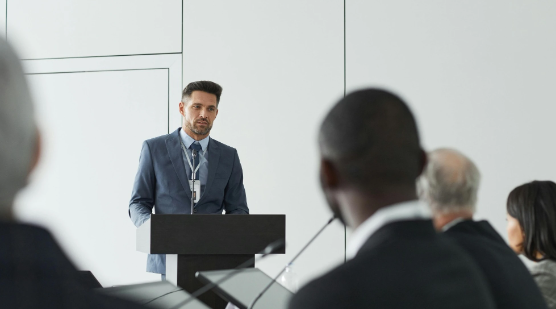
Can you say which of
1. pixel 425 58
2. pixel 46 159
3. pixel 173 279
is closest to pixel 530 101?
pixel 425 58

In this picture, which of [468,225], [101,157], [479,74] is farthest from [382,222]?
[101,157]

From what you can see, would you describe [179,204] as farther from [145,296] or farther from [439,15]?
[439,15]

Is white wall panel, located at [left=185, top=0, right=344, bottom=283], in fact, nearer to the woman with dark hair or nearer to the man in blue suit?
the man in blue suit

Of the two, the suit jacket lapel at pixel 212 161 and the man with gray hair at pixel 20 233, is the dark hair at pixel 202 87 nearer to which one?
the suit jacket lapel at pixel 212 161

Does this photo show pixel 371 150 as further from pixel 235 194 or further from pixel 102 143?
pixel 102 143

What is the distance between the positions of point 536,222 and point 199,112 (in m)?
2.20

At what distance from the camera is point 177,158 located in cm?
392

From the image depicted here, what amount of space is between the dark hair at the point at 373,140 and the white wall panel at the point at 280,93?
4.18 meters

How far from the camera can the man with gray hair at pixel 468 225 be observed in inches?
61.6

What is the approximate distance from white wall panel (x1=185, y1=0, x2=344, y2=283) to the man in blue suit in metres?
1.49

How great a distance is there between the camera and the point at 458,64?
206 inches

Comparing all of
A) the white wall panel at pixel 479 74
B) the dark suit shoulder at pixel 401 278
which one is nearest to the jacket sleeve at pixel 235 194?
the white wall panel at pixel 479 74

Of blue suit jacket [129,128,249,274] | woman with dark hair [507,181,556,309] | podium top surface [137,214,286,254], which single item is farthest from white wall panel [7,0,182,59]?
woman with dark hair [507,181,556,309]

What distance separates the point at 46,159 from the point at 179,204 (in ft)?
10.5
